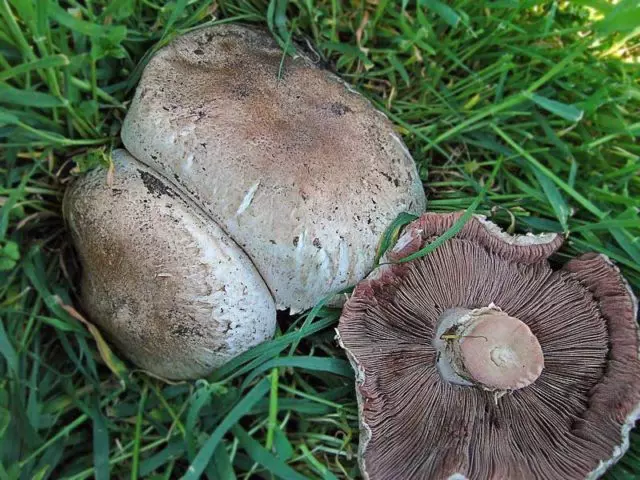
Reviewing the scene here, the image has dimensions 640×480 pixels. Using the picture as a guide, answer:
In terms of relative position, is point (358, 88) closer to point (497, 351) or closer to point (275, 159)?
point (275, 159)

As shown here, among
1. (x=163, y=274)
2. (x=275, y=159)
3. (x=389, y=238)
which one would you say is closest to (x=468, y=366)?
(x=389, y=238)

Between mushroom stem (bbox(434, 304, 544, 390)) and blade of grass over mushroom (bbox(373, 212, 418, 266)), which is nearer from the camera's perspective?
mushroom stem (bbox(434, 304, 544, 390))

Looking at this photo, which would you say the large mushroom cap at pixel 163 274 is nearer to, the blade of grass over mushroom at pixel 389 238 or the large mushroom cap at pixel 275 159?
the large mushroom cap at pixel 275 159

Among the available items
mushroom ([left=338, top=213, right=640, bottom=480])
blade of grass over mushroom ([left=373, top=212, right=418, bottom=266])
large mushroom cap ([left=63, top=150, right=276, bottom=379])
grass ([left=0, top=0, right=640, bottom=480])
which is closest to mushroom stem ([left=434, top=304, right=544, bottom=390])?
mushroom ([left=338, top=213, right=640, bottom=480])

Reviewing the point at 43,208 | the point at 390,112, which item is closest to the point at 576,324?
the point at 390,112

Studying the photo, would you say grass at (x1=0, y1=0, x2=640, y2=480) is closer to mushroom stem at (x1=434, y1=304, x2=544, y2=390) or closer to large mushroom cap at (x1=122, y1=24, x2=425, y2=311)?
large mushroom cap at (x1=122, y1=24, x2=425, y2=311)

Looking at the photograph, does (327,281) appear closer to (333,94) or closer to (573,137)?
(333,94)
